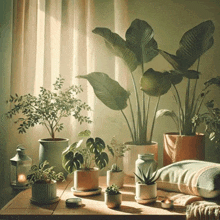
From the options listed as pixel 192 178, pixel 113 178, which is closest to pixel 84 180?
pixel 113 178

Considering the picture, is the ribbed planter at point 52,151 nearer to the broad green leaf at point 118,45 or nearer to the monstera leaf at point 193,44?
the broad green leaf at point 118,45

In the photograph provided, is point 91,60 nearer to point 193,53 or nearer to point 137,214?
point 193,53

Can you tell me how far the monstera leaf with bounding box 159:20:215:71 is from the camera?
1.92 m

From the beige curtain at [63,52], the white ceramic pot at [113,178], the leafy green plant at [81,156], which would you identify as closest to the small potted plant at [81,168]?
the leafy green plant at [81,156]

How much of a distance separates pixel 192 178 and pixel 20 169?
3.10 ft

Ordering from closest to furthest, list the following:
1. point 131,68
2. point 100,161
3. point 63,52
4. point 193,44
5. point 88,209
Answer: point 88,209, point 100,161, point 193,44, point 131,68, point 63,52

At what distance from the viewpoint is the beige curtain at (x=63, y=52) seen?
87.7 inches

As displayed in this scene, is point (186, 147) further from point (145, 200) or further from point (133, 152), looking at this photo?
point (145, 200)

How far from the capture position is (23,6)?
2217 millimetres

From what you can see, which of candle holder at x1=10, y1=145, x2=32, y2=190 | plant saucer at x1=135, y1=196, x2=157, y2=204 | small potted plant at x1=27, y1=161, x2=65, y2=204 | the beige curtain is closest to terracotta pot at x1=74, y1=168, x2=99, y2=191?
small potted plant at x1=27, y1=161, x2=65, y2=204

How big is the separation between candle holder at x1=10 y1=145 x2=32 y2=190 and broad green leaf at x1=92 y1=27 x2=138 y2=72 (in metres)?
0.82

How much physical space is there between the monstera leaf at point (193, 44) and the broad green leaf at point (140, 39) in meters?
0.17

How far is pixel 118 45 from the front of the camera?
1.99 metres

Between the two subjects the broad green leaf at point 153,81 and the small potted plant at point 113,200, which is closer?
the small potted plant at point 113,200
